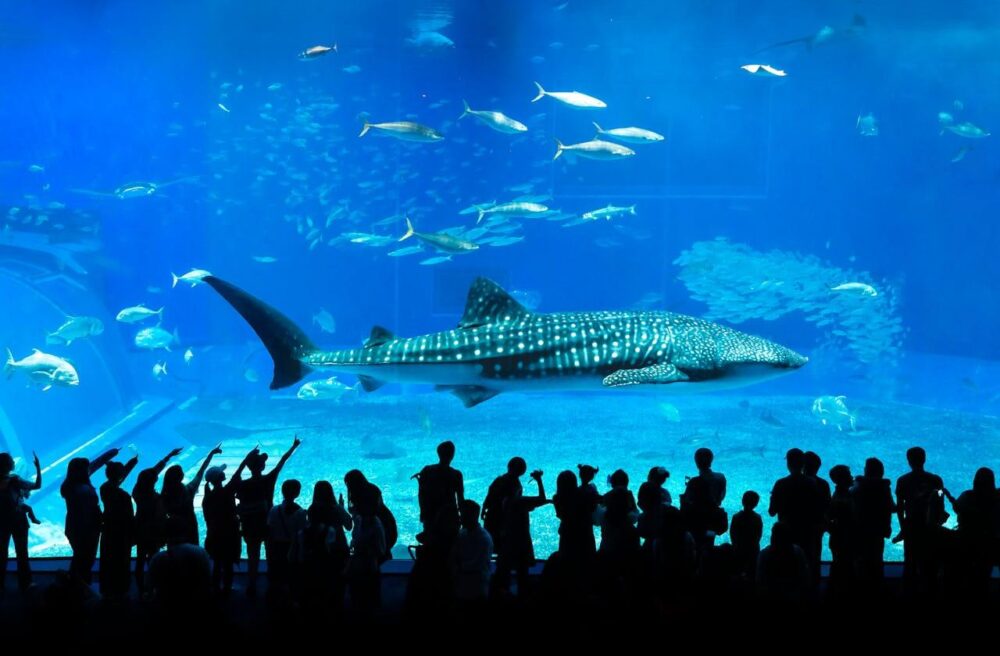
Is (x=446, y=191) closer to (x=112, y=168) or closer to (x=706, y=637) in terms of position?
(x=112, y=168)

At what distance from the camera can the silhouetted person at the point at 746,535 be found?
3486 millimetres

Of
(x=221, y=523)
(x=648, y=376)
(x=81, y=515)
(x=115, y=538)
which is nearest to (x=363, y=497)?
(x=221, y=523)

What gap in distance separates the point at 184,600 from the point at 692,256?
62.9 feet

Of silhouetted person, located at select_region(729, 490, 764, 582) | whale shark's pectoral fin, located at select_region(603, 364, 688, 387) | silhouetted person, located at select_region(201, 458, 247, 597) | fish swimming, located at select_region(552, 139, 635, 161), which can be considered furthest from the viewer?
fish swimming, located at select_region(552, 139, 635, 161)

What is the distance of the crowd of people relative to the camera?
3.16 metres

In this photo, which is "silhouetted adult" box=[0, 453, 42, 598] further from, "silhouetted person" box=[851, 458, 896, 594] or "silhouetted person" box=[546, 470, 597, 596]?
"silhouetted person" box=[851, 458, 896, 594]

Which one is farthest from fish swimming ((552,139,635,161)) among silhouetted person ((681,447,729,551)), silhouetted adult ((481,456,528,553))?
silhouetted person ((681,447,729,551))

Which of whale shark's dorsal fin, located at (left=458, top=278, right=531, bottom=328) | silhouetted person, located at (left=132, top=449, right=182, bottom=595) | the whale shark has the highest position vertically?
whale shark's dorsal fin, located at (left=458, top=278, right=531, bottom=328)

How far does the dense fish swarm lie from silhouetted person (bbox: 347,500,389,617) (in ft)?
55.6

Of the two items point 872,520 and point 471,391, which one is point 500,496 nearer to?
point 471,391

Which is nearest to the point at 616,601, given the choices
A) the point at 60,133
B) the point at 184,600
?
the point at 184,600

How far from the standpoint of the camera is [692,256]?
66.7 ft

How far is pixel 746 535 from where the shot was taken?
11.6ft

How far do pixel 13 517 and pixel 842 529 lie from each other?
14.2 ft
